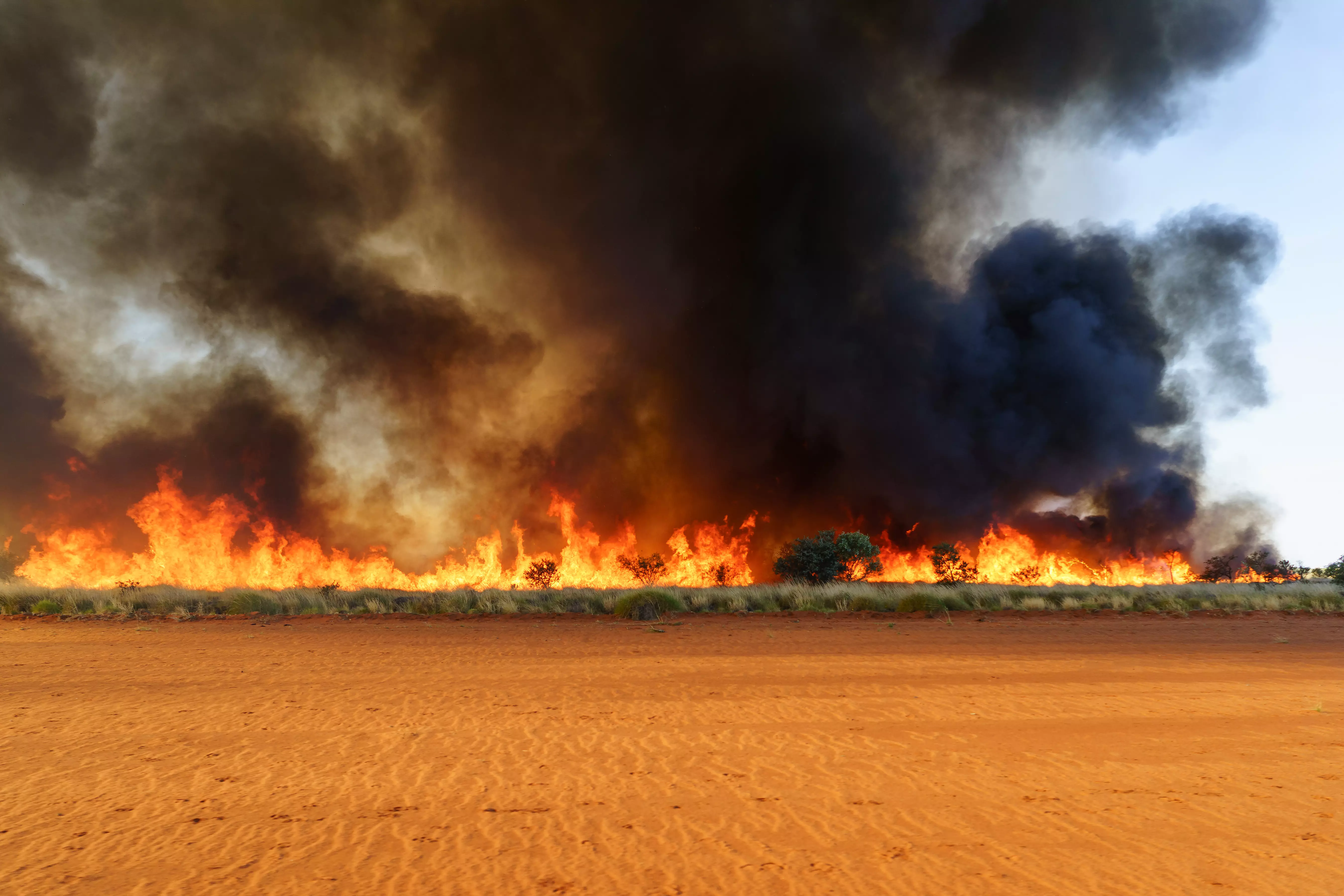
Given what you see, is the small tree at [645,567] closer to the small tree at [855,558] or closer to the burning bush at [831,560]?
the burning bush at [831,560]

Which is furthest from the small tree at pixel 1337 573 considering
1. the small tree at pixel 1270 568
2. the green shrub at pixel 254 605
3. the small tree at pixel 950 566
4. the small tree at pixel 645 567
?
the green shrub at pixel 254 605

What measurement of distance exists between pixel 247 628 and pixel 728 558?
95.6ft

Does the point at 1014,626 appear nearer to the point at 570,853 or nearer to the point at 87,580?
the point at 570,853

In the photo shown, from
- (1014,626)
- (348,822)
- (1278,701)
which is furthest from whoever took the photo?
(1014,626)

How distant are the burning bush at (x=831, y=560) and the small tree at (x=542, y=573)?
13421mm

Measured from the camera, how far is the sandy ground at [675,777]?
5277mm

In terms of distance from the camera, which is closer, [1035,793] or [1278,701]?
[1035,793]

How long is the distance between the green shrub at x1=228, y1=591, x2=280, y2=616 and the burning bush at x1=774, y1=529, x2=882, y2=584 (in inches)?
928

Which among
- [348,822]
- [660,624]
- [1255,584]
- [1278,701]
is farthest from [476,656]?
[1255,584]

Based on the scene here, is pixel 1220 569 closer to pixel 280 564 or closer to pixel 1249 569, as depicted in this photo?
pixel 1249 569

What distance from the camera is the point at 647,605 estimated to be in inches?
1002

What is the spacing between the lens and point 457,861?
5.42 m

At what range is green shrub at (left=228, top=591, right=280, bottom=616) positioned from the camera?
27.1 m

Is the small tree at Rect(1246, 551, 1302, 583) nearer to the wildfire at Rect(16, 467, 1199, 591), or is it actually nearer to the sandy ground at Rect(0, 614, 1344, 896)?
the wildfire at Rect(16, 467, 1199, 591)
